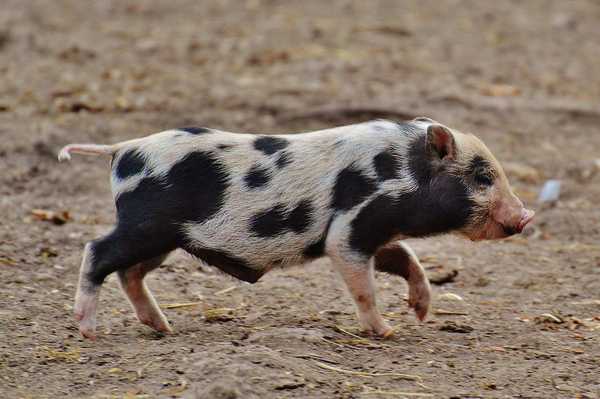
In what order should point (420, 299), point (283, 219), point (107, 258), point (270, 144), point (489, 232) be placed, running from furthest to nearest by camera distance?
point (420, 299) < point (489, 232) < point (270, 144) < point (283, 219) < point (107, 258)

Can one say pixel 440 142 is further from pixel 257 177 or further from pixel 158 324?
pixel 158 324

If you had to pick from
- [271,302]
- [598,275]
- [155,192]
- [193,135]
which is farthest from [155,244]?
[598,275]

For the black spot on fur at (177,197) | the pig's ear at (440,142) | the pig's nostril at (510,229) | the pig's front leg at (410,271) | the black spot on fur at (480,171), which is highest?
the pig's ear at (440,142)

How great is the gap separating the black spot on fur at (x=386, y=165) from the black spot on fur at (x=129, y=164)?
3.75 feet

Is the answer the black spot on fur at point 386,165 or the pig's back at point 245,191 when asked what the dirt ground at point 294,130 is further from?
the black spot on fur at point 386,165

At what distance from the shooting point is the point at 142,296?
5.54m

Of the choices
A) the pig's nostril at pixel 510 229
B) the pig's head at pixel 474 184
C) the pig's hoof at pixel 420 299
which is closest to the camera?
the pig's head at pixel 474 184

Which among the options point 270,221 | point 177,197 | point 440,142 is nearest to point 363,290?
point 270,221

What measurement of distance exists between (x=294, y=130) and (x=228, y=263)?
13.9ft

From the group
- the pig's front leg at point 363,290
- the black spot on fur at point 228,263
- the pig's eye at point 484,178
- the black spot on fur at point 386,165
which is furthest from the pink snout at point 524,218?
the black spot on fur at point 228,263

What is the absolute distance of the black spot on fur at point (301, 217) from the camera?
536cm

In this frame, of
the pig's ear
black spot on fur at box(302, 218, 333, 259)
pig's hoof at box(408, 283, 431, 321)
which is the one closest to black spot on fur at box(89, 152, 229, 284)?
black spot on fur at box(302, 218, 333, 259)

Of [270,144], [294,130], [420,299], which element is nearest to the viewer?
[270,144]

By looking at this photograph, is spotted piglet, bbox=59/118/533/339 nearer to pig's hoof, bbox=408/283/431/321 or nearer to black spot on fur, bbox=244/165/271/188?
black spot on fur, bbox=244/165/271/188
